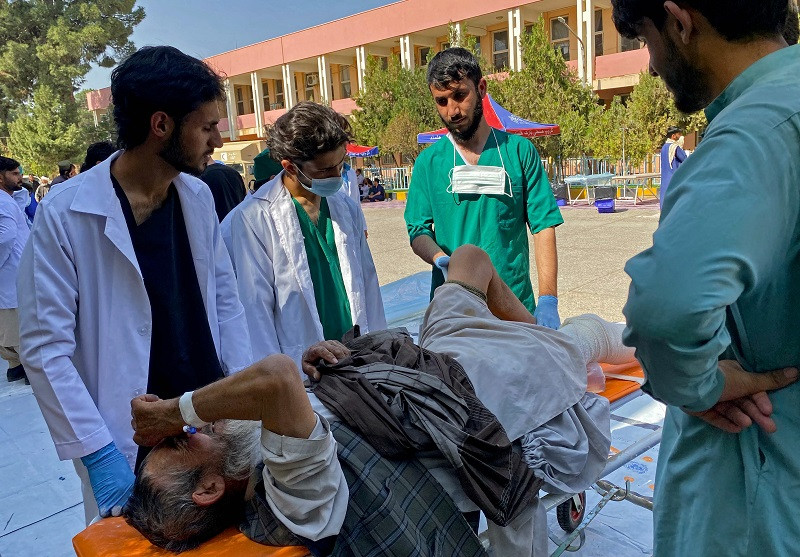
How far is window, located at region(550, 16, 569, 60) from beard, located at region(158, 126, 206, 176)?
935 inches

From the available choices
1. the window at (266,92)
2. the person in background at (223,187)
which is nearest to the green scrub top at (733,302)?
the person in background at (223,187)

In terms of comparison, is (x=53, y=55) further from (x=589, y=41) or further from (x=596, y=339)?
(x=596, y=339)

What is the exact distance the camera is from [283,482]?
1455 mm

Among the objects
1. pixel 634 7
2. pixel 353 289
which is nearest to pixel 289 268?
pixel 353 289

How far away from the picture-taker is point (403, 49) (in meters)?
24.8

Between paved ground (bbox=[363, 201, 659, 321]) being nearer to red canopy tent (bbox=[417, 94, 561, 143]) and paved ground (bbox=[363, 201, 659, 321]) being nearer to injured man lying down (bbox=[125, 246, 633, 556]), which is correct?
red canopy tent (bbox=[417, 94, 561, 143])

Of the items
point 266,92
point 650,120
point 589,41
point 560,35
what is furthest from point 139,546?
point 266,92

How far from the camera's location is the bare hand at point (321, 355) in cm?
201

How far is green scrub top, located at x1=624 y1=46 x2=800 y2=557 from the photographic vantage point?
729 millimetres

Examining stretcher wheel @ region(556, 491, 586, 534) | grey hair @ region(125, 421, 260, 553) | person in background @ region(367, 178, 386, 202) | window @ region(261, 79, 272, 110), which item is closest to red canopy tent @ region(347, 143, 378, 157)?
person in background @ region(367, 178, 386, 202)

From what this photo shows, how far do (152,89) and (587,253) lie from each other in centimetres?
714

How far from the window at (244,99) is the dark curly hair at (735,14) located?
35.1 m

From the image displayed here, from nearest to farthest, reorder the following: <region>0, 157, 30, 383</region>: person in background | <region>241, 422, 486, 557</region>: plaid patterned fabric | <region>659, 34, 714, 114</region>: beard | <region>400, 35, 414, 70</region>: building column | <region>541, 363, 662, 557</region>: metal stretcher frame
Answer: <region>659, 34, 714, 114</region>: beard, <region>241, 422, 486, 557</region>: plaid patterned fabric, <region>541, 363, 662, 557</region>: metal stretcher frame, <region>0, 157, 30, 383</region>: person in background, <region>400, 35, 414, 70</region>: building column

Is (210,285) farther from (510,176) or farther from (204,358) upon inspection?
(510,176)
